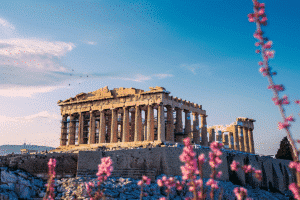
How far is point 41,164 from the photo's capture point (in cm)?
3070

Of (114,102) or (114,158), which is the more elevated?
(114,102)

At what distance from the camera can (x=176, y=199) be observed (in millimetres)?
27031

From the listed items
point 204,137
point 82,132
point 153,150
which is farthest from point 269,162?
point 82,132

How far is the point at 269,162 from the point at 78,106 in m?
30.7

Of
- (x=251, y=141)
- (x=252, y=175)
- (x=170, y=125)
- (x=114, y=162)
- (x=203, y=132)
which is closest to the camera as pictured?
(x=114, y=162)

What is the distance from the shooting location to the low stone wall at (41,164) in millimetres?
30297

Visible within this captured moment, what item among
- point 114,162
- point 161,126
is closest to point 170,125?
point 161,126

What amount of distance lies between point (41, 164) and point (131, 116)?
882 inches

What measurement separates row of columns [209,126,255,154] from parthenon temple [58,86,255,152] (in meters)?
0.27

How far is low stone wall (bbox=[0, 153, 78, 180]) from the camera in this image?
30.3m

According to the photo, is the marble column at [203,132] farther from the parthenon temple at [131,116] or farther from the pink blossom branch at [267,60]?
the pink blossom branch at [267,60]

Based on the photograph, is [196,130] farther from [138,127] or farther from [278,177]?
[278,177]

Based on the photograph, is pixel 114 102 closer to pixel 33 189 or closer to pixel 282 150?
pixel 33 189

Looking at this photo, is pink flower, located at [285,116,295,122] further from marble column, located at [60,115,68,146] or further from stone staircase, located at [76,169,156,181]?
marble column, located at [60,115,68,146]
